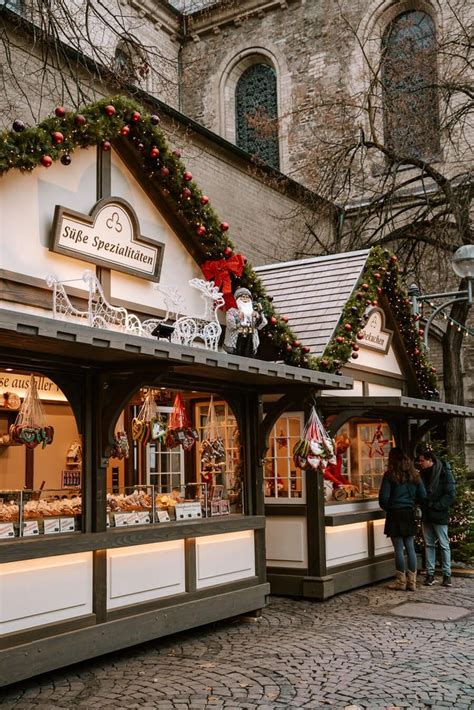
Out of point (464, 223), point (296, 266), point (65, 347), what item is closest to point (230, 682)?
point (65, 347)

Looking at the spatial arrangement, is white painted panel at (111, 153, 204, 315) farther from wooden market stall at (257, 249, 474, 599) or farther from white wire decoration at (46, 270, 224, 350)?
wooden market stall at (257, 249, 474, 599)

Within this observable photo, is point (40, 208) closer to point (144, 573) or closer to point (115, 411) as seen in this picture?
point (115, 411)

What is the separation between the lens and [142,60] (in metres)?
8.30

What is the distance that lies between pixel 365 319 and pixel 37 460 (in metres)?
5.26

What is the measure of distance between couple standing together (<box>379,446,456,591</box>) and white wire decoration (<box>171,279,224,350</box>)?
11.8ft

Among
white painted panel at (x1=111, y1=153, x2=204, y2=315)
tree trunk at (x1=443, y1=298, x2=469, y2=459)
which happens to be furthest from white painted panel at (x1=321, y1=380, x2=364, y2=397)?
tree trunk at (x1=443, y1=298, x2=469, y2=459)

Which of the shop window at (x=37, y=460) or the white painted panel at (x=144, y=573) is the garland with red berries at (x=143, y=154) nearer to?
the shop window at (x=37, y=460)

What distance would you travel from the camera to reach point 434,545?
39.3 feet

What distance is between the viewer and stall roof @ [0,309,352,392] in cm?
578

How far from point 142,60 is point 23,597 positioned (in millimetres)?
5322

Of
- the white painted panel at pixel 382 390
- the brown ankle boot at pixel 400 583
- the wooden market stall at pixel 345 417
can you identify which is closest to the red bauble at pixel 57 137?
the wooden market stall at pixel 345 417

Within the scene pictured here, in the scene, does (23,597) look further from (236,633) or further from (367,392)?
(367,392)

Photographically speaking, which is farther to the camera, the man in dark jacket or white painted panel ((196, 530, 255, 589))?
the man in dark jacket

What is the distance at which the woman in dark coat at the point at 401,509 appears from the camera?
11055 mm
